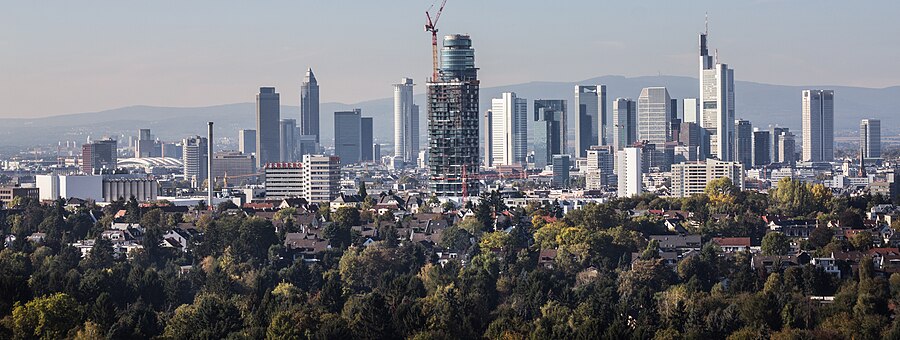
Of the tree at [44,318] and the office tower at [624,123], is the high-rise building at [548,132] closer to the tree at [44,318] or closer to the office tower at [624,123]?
the office tower at [624,123]

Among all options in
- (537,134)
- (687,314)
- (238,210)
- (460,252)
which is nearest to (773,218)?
(460,252)

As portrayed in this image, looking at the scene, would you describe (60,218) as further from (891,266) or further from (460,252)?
(891,266)

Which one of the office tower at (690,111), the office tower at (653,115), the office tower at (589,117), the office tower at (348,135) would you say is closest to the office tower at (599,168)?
the office tower at (653,115)

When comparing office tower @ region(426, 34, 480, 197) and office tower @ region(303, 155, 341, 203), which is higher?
office tower @ region(426, 34, 480, 197)

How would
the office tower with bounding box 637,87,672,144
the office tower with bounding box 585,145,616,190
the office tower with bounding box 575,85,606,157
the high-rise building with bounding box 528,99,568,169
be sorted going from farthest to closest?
the office tower with bounding box 575,85,606,157, the office tower with bounding box 637,87,672,144, the high-rise building with bounding box 528,99,568,169, the office tower with bounding box 585,145,616,190

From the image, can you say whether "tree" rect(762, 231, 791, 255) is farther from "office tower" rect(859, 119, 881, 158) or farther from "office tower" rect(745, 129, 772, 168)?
"office tower" rect(859, 119, 881, 158)

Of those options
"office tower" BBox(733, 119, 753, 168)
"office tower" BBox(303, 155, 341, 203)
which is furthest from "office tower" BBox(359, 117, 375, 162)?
"office tower" BBox(303, 155, 341, 203)
